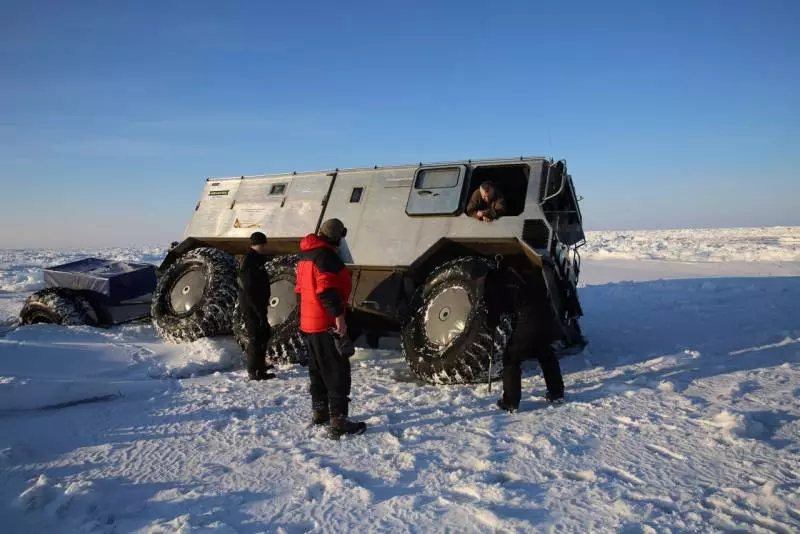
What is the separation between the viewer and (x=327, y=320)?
4582mm

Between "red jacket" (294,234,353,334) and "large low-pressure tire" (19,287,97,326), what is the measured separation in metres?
6.11

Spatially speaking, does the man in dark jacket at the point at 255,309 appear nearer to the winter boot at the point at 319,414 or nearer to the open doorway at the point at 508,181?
the winter boot at the point at 319,414

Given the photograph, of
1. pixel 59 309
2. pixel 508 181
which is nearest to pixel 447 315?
pixel 508 181

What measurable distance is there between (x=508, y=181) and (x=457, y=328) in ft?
9.38

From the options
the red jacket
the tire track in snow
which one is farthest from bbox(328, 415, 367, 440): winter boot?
the tire track in snow

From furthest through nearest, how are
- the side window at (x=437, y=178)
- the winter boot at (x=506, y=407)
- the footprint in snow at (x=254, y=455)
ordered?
the side window at (x=437, y=178) → the winter boot at (x=506, y=407) → the footprint in snow at (x=254, y=455)

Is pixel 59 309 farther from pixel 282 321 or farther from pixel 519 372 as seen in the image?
pixel 519 372

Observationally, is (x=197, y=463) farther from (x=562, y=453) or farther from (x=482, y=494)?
(x=562, y=453)

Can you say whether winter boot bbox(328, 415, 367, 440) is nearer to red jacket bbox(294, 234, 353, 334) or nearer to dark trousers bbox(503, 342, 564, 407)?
red jacket bbox(294, 234, 353, 334)

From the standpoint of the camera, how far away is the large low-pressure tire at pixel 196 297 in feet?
25.1

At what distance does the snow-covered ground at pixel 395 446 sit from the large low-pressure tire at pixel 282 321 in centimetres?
27

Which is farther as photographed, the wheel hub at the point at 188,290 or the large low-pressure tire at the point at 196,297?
the wheel hub at the point at 188,290

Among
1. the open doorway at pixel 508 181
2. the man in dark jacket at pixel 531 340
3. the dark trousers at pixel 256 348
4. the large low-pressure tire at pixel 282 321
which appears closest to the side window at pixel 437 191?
the open doorway at pixel 508 181

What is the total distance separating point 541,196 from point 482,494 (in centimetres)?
400
